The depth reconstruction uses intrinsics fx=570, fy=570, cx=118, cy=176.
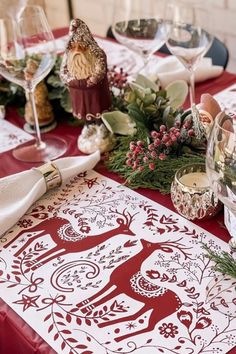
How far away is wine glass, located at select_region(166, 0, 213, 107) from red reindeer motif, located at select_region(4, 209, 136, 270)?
0.39 meters

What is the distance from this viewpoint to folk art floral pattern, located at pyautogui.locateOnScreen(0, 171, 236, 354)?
65cm

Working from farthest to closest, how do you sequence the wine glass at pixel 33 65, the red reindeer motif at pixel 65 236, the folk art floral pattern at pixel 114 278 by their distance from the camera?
1. the wine glass at pixel 33 65
2. the red reindeer motif at pixel 65 236
3. the folk art floral pattern at pixel 114 278

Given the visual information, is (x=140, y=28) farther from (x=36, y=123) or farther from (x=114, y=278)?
(x=114, y=278)

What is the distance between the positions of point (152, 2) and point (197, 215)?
80 centimetres

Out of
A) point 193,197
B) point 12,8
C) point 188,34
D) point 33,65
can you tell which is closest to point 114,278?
point 193,197

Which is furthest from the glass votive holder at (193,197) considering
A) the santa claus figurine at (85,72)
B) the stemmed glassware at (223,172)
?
the santa claus figurine at (85,72)

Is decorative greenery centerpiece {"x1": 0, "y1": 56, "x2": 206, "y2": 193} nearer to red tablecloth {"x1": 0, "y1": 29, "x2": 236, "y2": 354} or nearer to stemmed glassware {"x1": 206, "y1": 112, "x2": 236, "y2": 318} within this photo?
red tablecloth {"x1": 0, "y1": 29, "x2": 236, "y2": 354}

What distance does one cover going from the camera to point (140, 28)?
1.24m

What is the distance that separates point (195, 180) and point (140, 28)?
517 millimetres

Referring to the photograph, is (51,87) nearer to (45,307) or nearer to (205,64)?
(205,64)

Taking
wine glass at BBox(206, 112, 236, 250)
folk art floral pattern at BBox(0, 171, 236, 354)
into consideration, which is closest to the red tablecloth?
folk art floral pattern at BBox(0, 171, 236, 354)

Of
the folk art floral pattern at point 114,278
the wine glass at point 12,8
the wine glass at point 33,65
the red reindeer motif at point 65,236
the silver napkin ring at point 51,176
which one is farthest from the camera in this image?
the wine glass at point 12,8

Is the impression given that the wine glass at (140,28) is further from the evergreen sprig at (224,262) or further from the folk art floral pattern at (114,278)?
the evergreen sprig at (224,262)

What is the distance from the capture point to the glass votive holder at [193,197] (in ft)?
2.66
